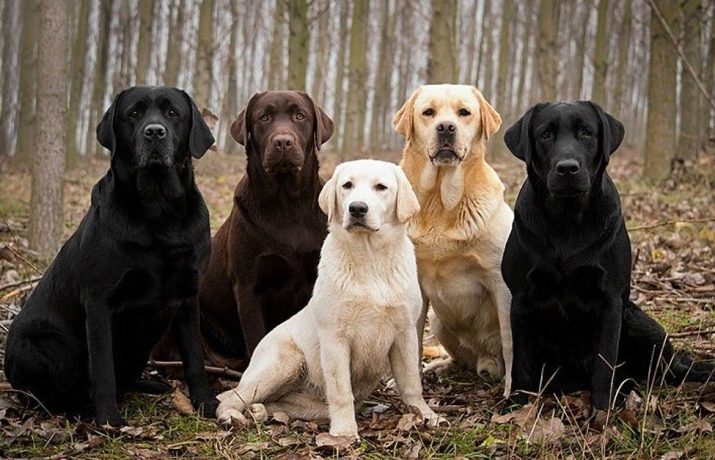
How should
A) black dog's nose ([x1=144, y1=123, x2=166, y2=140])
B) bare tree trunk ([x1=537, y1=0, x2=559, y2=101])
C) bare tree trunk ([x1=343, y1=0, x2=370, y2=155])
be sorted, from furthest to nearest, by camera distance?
1. bare tree trunk ([x1=537, y1=0, x2=559, y2=101])
2. bare tree trunk ([x1=343, y1=0, x2=370, y2=155])
3. black dog's nose ([x1=144, y1=123, x2=166, y2=140])

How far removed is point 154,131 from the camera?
4.03m

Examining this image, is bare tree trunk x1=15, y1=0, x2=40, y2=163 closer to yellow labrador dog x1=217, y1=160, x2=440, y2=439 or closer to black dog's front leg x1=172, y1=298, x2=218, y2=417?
black dog's front leg x1=172, y1=298, x2=218, y2=417

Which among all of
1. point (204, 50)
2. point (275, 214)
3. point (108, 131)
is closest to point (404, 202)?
point (275, 214)

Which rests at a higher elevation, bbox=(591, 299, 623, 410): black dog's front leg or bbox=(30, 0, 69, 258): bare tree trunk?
bbox=(30, 0, 69, 258): bare tree trunk

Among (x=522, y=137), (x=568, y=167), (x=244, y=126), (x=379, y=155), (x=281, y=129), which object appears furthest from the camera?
(x=379, y=155)

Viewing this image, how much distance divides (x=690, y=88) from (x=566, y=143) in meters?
11.6

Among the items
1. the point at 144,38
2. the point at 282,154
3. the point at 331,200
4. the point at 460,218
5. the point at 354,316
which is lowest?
the point at 354,316

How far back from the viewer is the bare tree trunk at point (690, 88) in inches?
514

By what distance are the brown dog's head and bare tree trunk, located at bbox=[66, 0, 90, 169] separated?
14.2 meters

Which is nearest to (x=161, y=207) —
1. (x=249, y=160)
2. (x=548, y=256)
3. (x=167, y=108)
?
(x=167, y=108)

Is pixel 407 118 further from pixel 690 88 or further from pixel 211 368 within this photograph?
pixel 690 88

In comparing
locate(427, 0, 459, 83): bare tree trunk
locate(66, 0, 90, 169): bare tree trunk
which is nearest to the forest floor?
locate(427, 0, 459, 83): bare tree trunk

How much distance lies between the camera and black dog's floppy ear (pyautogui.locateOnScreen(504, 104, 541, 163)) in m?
4.11

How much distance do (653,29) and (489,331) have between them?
9240 millimetres
